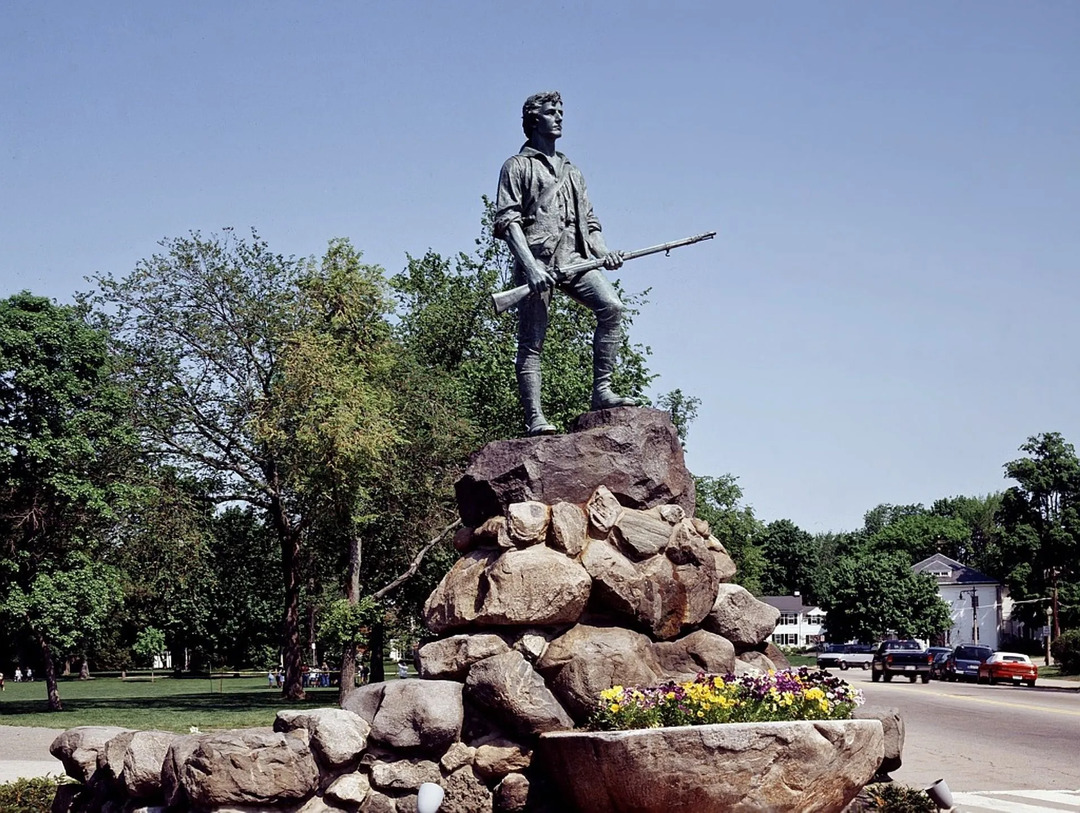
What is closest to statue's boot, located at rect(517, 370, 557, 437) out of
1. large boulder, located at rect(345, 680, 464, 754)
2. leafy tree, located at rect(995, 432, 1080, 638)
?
large boulder, located at rect(345, 680, 464, 754)

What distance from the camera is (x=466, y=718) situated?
31.7 feet

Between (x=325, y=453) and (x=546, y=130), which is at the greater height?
(x=546, y=130)

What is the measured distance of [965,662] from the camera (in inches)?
1898

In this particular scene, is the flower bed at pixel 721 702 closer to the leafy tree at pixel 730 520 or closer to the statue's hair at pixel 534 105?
the statue's hair at pixel 534 105

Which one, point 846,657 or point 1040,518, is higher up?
point 1040,518

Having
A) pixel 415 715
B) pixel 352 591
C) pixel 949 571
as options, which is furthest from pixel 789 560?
pixel 415 715

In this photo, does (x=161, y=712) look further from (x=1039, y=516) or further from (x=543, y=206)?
(x=1039, y=516)

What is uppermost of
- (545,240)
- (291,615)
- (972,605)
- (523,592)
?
(545,240)

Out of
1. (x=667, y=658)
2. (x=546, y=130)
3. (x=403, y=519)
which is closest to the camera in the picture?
(x=667, y=658)

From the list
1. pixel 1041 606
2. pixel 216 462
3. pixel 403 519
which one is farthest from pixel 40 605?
pixel 1041 606

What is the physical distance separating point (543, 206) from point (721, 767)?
5.81 metres

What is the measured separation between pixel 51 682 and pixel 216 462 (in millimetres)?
6983

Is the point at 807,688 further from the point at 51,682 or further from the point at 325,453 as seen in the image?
the point at 51,682

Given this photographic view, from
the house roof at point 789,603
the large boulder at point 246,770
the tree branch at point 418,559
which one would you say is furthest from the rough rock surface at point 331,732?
the house roof at point 789,603
